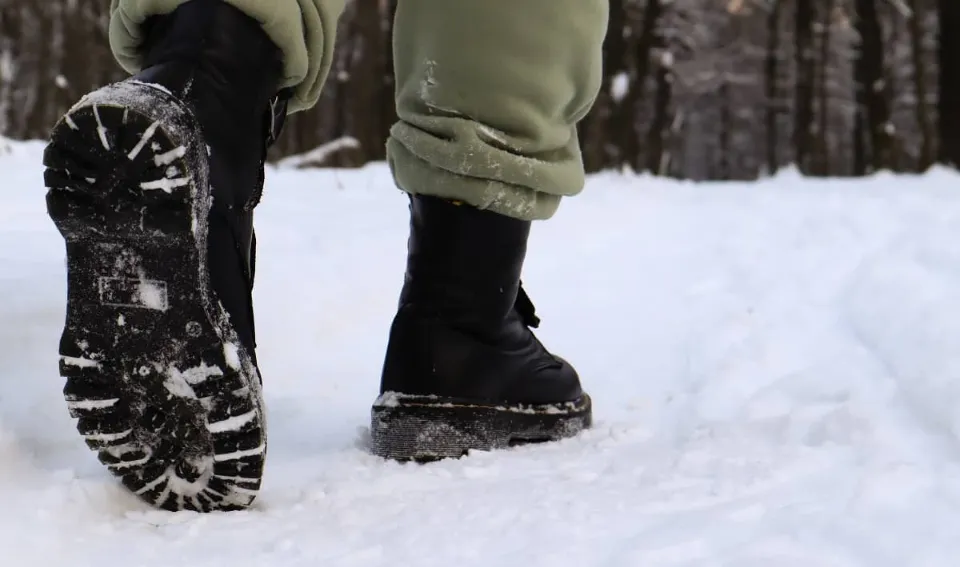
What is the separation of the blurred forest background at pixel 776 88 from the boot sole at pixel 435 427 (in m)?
4.08

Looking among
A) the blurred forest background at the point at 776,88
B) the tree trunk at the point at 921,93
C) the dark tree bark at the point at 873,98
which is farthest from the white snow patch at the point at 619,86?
the tree trunk at the point at 921,93

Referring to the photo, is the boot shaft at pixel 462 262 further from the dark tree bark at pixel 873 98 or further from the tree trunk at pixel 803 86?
the dark tree bark at pixel 873 98

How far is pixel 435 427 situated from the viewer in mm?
938

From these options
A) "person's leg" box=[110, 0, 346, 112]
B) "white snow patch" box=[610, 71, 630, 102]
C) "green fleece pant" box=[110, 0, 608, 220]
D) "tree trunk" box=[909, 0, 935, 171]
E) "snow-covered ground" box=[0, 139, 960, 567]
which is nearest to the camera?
"snow-covered ground" box=[0, 139, 960, 567]

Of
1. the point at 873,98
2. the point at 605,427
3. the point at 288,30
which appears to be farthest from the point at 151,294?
the point at 873,98

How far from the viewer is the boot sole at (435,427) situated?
929 mm

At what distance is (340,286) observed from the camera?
183 cm

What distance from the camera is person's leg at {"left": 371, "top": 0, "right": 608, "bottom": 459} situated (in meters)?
0.90

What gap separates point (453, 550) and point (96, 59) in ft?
14.4

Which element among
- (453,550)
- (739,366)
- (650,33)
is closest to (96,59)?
(650,33)

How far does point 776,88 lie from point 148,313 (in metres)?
5.16

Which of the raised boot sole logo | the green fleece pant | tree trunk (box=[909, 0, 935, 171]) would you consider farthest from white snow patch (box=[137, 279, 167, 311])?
tree trunk (box=[909, 0, 935, 171])

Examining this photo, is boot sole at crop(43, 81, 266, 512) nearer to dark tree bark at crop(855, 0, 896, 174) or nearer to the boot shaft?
the boot shaft

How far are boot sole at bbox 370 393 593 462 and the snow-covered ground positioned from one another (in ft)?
0.12
